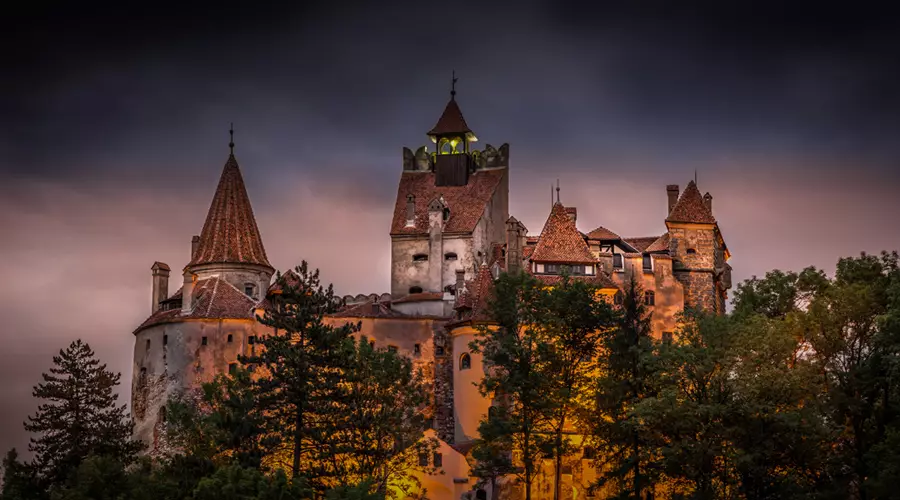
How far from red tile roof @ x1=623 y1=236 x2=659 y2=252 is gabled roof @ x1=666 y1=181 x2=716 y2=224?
75.5 inches

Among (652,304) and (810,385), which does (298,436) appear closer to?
(810,385)

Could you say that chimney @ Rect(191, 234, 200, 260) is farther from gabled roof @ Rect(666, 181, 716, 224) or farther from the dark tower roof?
gabled roof @ Rect(666, 181, 716, 224)

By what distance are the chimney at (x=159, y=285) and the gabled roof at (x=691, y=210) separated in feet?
100

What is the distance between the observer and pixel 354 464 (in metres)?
72.2

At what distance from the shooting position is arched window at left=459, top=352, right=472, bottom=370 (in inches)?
3435

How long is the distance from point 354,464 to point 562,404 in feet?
31.7

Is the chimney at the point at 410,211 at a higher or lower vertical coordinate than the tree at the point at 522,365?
higher

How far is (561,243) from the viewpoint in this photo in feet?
295

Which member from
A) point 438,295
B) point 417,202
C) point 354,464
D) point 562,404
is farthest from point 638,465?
point 417,202

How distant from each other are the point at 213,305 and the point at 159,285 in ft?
20.8

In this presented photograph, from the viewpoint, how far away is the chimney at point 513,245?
298 feet

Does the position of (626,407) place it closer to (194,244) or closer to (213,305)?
(213,305)

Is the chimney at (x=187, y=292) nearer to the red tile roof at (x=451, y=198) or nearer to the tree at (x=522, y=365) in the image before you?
the red tile roof at (x=451, y=198)

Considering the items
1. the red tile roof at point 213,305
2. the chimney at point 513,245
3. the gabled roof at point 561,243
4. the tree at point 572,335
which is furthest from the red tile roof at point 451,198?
the tree at point 572,335
